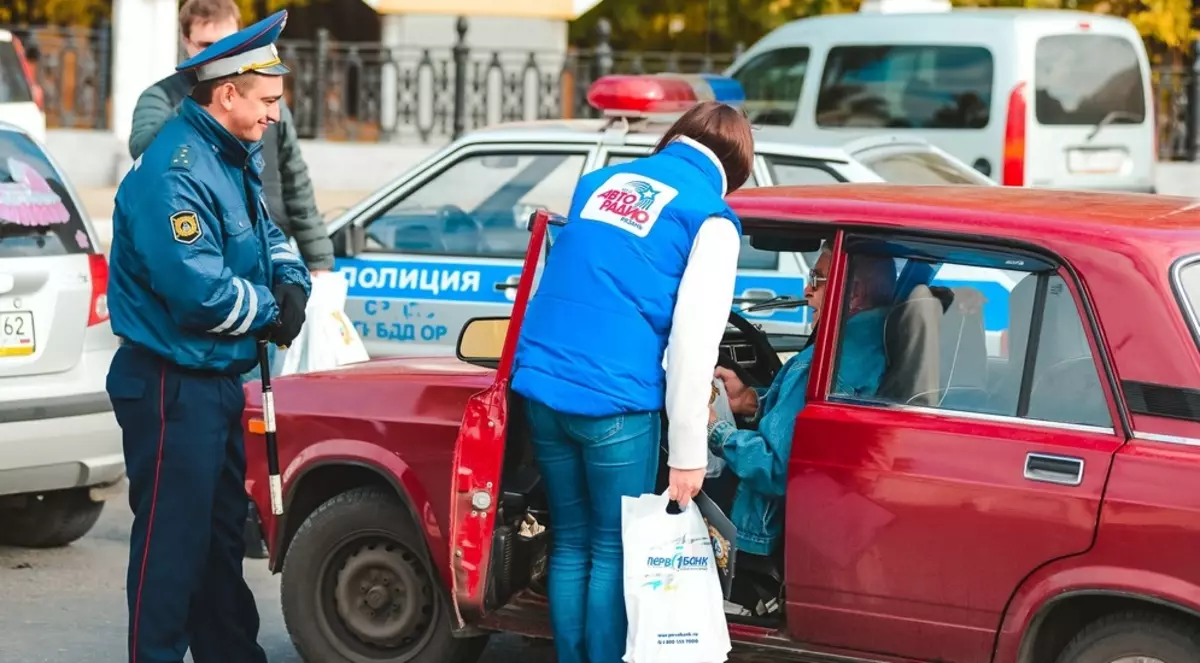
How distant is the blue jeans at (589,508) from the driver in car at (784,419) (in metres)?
0.23

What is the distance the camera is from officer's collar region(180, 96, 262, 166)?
479cm

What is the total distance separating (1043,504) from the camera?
4.25m

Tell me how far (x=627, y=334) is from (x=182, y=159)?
117 centimetres

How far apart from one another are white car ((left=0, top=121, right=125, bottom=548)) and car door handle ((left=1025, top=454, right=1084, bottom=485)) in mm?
3595

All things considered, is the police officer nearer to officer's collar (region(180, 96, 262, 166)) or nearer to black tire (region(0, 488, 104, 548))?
officer's collar (region(180, 96, 262, 166))

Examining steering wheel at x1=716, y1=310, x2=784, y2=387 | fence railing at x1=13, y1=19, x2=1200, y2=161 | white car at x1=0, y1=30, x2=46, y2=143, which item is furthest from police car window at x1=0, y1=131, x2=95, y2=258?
fence railing at x1=13, y1=19, x2=1200, y2=161

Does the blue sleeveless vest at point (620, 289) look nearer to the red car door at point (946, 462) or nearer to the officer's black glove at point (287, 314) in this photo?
the red car door at point (946, 462)

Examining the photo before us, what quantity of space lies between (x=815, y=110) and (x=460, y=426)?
27.6ft

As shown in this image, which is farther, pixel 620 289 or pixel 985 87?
pixel 985 87

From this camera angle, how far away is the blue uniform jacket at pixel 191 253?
4.62 meters

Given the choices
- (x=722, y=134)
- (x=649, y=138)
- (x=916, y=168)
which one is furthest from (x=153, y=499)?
(x=916, y=168)

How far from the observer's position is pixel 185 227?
15.2 feet

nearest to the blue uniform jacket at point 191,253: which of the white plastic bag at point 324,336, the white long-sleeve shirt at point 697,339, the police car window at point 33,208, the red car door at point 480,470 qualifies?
the red car door at point 480,470

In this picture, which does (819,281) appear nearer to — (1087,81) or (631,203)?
(631,203)
